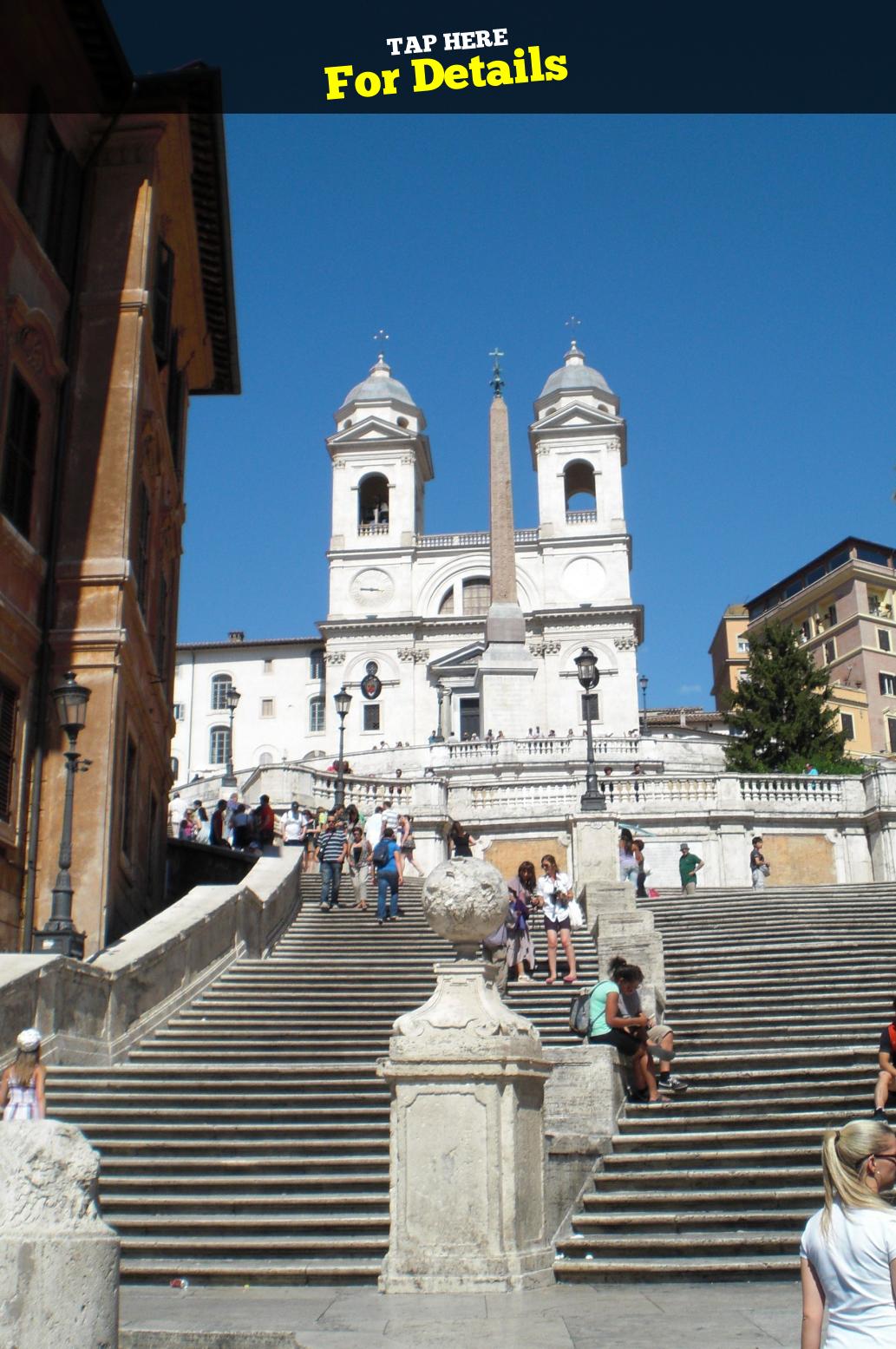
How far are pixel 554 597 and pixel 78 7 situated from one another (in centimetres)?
5764

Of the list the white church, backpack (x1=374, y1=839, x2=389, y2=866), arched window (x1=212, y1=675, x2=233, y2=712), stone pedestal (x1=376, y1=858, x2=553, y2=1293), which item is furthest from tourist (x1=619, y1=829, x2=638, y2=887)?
arched window (x1=212, y1=675, x2=233, y2=712)

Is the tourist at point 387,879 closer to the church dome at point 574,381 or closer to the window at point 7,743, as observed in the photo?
the window at point 7,743

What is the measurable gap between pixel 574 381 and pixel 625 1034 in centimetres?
7174

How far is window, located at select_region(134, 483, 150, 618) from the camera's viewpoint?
1950 cm

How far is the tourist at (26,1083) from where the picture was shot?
29.8 ft

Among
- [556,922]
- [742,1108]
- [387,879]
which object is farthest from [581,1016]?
[387,879]

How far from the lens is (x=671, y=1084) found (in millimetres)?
11680

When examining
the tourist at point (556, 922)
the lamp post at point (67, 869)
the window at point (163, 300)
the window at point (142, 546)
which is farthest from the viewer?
the window at point (163, 300)

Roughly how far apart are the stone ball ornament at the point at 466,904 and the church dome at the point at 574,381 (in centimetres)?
7363

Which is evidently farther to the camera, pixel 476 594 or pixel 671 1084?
pixel 476 594

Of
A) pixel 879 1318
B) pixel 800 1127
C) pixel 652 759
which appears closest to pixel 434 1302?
pixel 879 1318

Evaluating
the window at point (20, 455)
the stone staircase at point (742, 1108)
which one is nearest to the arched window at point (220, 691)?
the window at point (20, 455)

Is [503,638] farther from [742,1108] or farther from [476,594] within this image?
[742,1108]

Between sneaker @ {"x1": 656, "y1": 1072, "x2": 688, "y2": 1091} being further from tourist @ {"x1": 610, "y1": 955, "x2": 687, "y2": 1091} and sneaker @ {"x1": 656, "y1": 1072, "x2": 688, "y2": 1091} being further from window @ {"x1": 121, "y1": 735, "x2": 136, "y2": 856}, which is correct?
window @ {"x1": 121, "y1": 735, "x2": 136, "y2": 856}
